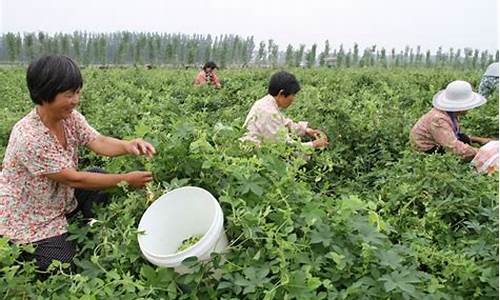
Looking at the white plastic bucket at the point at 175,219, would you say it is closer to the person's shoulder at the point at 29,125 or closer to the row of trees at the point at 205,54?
the person's shoulder at the point at 29,125

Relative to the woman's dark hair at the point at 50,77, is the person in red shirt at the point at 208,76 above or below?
below

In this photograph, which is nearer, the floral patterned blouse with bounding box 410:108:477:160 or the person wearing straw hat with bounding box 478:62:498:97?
the floral patterned blouse with bounding box 410:108:477:160

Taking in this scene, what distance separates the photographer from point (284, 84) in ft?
14.3

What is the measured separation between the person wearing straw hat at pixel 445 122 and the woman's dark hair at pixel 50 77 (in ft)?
9.48

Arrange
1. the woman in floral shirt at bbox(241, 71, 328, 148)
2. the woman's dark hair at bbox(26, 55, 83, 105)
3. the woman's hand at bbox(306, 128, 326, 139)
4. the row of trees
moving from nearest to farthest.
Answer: the woman's dark hair at bbox(26, 55, 83, 105)
the woman in floral shirt at bbox(241, 71, 328, 148)
the woman's hand at bbox(306, 128, 326, 139)
the row of trees

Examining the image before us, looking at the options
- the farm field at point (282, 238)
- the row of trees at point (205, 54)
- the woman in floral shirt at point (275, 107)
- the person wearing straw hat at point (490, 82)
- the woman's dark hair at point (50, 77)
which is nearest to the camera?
the farm field at point (282, 238)

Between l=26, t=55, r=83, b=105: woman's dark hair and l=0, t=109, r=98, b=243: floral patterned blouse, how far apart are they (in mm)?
193

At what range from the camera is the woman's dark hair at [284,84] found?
4.37m

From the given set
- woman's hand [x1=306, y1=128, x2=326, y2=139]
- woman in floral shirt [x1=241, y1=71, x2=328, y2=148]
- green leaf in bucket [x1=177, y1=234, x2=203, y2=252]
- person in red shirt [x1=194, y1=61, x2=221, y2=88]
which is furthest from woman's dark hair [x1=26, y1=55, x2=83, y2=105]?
person in red shirt [x1=194, y1=61, x2=221, y2=88]

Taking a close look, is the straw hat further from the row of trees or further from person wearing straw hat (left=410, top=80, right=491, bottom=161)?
the row of trees

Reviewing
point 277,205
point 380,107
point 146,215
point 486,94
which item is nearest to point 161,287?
point 146,215

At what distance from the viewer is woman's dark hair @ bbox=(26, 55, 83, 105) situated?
8.15 feet

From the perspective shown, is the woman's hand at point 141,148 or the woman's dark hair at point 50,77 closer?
the woman's dark hair at point 50,77

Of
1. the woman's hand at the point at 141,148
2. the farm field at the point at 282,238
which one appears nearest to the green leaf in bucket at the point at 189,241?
the farm field at the point at 282,238
